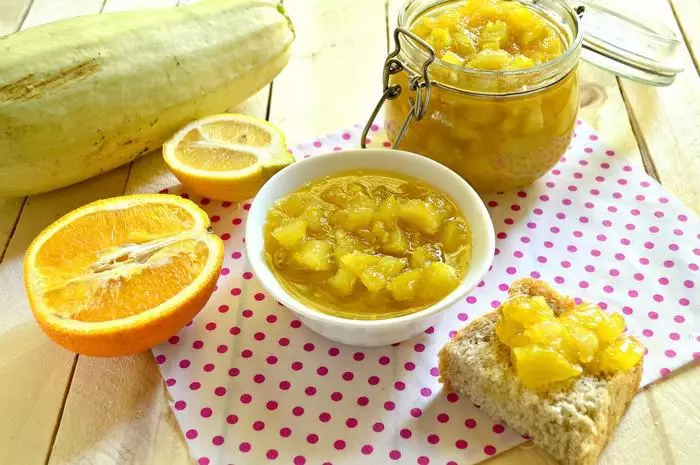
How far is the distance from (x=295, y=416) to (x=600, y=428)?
1.53 feet

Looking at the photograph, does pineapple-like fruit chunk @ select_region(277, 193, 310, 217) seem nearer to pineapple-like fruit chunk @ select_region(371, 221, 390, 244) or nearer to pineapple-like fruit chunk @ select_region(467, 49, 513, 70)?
pineapple-like fruit chunk @ select_region(371, 221, 390, 244)

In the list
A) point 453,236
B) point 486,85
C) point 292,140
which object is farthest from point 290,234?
point 292,140

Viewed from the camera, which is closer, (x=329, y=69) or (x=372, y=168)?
(x=372, y=168)

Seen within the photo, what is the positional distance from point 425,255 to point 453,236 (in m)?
0.08

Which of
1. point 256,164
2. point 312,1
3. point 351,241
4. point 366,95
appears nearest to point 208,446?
point 351,241

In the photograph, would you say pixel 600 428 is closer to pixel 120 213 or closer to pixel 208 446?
pixel 208 446

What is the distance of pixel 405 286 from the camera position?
1.09 meters

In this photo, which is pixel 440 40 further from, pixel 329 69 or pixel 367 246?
pixel 329 69

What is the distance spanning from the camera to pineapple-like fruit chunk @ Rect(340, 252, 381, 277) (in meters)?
1.10

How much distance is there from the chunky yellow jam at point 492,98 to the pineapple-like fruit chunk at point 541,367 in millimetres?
454

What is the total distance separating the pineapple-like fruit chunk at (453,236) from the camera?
3.88 feet

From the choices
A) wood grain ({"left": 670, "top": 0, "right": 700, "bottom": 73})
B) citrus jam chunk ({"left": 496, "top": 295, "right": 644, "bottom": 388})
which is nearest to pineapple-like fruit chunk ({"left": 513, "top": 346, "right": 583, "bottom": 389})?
citrus jam chunk ({"left": 496, "top": 295, "right": 644, "bottom": 388})

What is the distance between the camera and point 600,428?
3.33 feet

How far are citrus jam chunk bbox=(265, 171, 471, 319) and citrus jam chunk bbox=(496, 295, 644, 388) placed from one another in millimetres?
117
